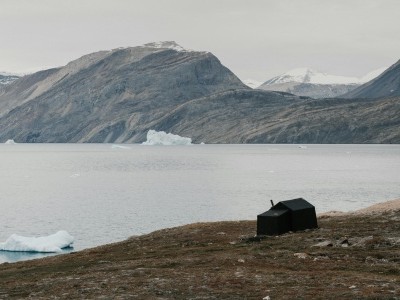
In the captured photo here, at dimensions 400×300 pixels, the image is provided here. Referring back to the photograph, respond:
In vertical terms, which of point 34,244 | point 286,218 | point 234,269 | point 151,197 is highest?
point 286,218

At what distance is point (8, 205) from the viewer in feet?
392

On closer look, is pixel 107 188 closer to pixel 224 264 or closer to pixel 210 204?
pixel 210 204

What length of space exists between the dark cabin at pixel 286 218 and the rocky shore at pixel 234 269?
111 centimetres

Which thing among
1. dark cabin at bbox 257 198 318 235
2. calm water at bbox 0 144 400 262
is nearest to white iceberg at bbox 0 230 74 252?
calm water at bbox 0 144 400 262

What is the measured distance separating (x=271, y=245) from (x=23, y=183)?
144679mm

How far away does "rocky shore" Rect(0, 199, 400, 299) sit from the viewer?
27203mm

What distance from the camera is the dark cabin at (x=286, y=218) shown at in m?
45.5

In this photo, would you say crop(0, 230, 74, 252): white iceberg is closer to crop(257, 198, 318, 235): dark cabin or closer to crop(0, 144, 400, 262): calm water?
crop(0, 144, 400, 262): calm water

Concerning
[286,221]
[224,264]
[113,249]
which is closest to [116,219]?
[113,249]

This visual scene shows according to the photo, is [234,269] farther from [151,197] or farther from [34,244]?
[151,197]

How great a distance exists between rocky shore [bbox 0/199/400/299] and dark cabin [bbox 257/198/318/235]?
3.63 feet

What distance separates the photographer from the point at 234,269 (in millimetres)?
32688

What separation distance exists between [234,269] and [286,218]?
14.5m

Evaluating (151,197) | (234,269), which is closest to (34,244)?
(234,269)
